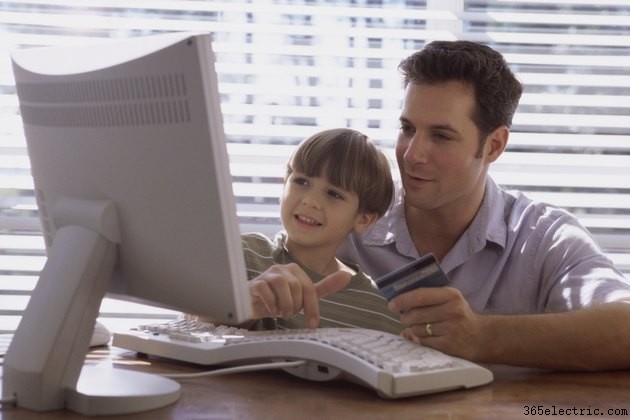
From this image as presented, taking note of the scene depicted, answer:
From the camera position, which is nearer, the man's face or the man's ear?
the man's face

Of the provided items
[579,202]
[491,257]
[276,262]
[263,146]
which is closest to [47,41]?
[263,146]

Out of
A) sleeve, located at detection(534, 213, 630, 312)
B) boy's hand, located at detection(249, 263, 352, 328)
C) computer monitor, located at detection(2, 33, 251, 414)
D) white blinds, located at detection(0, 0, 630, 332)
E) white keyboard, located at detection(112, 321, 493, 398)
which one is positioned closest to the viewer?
computer monitor, located at detection(2, 33, 251, 414)

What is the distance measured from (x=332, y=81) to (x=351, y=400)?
173cm

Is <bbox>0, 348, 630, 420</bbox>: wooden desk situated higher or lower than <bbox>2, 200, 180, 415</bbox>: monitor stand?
lower

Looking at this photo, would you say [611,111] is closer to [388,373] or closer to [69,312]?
[388,373]

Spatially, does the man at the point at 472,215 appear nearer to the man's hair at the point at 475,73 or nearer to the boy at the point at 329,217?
the man's hair at the point at 475,73

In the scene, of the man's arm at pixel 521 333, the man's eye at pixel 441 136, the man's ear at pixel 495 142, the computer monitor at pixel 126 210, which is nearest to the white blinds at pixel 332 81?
the man's ear at pixel 495 142

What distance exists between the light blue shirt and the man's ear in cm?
7

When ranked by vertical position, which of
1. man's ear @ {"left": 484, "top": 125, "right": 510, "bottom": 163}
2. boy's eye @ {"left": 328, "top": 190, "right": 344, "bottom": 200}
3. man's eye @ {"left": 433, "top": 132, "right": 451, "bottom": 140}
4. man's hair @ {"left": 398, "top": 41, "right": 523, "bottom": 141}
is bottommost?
boy's eye @ {"left": 328, "top": 190, "right": 344, "bottom": 200}

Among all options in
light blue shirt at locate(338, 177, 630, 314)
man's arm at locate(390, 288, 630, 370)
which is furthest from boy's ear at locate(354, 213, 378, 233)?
man's arm at locate(390, 288, 630, 370)

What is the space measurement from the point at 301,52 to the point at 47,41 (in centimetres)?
76

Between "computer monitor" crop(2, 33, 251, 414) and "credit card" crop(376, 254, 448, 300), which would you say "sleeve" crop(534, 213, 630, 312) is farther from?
"computer monitor" crop(2, 33, 251, 414)

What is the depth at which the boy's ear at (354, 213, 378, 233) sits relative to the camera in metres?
1.99

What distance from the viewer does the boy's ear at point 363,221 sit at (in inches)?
78.3
